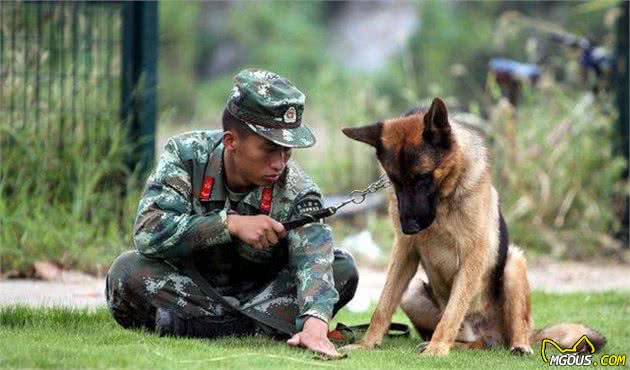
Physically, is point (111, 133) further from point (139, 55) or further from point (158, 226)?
point (158, 226)

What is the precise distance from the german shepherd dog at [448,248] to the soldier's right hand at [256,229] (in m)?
0.75

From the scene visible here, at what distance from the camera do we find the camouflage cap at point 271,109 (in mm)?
6598

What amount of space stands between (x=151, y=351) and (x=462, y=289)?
6.36 ft

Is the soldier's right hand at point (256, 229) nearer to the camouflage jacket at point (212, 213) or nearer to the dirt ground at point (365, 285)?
the camouflage jacket at point (212, 213)

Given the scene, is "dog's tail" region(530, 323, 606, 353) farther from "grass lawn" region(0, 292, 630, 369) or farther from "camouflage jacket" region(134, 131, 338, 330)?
"camouflage jacket" region(134, 131, 338, 330)

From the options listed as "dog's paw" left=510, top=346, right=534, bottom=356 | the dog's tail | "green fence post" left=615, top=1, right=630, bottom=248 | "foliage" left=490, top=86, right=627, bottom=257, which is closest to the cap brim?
"dog's paw" left=510, top=346, right=534, bottom=356

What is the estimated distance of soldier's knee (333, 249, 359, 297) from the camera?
7.32m

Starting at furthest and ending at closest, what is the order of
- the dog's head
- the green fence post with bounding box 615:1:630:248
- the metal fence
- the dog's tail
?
the green fence post with bounding box 615:1:630:248 → the metal fence → the dog's tail → the dog's head

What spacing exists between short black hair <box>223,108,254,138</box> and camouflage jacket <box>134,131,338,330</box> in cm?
22

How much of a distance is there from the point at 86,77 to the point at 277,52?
12846mm

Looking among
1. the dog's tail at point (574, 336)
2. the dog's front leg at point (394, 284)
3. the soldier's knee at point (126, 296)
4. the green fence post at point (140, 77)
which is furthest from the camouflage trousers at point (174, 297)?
the green fence post at point (140, 77)

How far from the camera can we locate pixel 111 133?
10.9 metres

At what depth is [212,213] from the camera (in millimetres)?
6781

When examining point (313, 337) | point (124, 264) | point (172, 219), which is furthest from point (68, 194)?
point (313, 337)
